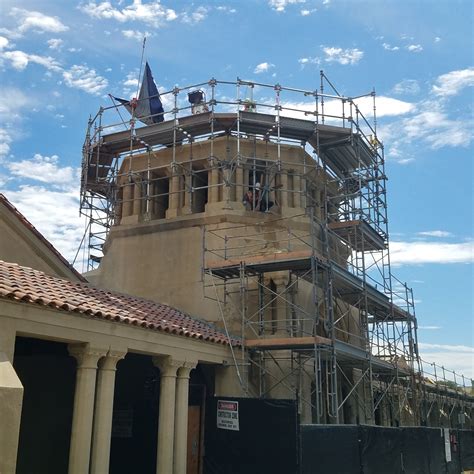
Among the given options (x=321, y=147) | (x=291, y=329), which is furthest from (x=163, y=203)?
(x=291, y=329)

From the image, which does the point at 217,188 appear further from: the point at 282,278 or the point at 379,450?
the point at 379,450

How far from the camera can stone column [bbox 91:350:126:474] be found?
41.0 feet

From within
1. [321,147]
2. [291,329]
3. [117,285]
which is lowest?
[291,329]

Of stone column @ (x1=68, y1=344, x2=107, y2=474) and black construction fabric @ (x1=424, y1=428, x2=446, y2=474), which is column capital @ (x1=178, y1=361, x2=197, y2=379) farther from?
black construction fabric @ (x1=424, y1=428, x2=446, y2=474)

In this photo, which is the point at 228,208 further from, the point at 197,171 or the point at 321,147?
the point at 321,147

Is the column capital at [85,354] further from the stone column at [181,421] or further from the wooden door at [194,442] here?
the wooden door at [194,442]

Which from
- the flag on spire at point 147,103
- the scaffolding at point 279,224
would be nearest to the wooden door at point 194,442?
the scaffolding at point 279,224

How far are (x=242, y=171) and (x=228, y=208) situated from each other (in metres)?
1.69

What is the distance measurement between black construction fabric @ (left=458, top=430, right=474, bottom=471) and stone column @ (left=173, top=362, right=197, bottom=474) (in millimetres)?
11334

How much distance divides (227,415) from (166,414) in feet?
4.99

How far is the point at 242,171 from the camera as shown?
74.4 ft

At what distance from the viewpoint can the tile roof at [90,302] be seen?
1152 centimetres

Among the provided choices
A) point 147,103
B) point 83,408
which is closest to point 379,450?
point 83,408

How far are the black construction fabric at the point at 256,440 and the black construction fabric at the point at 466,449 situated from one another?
10.8 metres
